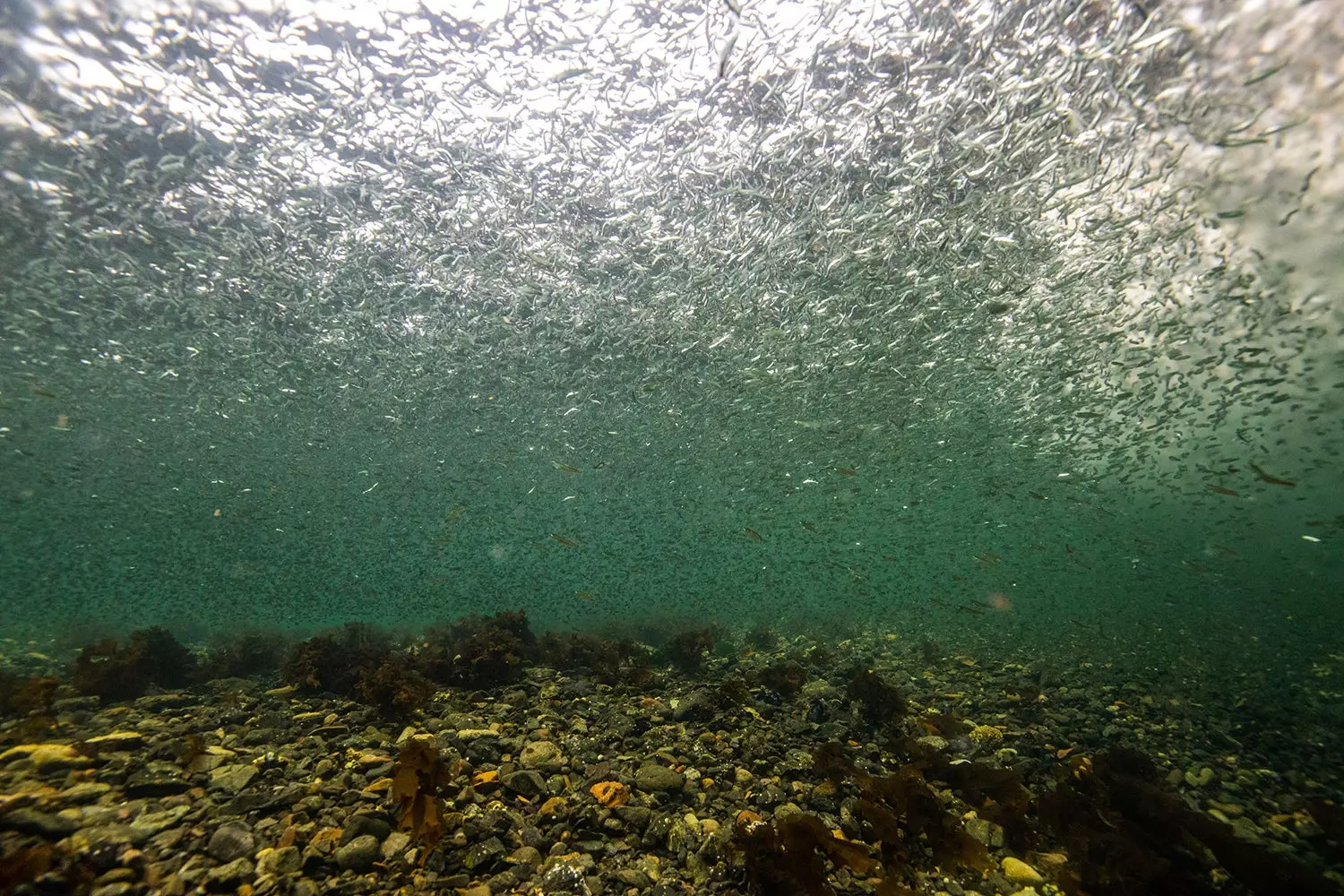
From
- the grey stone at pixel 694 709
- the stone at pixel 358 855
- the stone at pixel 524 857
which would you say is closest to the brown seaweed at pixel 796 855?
the stone at pixel 524 857

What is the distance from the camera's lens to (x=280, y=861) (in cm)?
284

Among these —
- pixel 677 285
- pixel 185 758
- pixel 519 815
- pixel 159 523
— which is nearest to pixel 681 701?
pixel 519 815

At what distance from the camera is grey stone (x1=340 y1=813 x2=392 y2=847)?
309cm

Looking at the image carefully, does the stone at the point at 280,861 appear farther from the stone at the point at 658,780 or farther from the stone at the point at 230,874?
the stone at the point at 658,780

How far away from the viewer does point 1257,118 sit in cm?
619

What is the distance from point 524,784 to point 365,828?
3.55ft

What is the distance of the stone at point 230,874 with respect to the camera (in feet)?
8.69

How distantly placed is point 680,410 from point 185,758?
12.9 meters

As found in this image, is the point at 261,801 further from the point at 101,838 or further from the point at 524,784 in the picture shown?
the point at 524,784

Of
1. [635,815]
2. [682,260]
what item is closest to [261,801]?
[635,815]

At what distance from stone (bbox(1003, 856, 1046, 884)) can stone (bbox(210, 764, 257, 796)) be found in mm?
5511

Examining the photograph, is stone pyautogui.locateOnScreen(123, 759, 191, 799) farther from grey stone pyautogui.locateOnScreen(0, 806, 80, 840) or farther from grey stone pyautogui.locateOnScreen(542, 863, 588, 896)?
grey stone pyautogui.locateOnScreen(542, 863, 588, 896)

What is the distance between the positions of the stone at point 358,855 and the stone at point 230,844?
0.51 meters

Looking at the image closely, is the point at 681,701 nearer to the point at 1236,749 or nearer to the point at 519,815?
the point at 519,815
